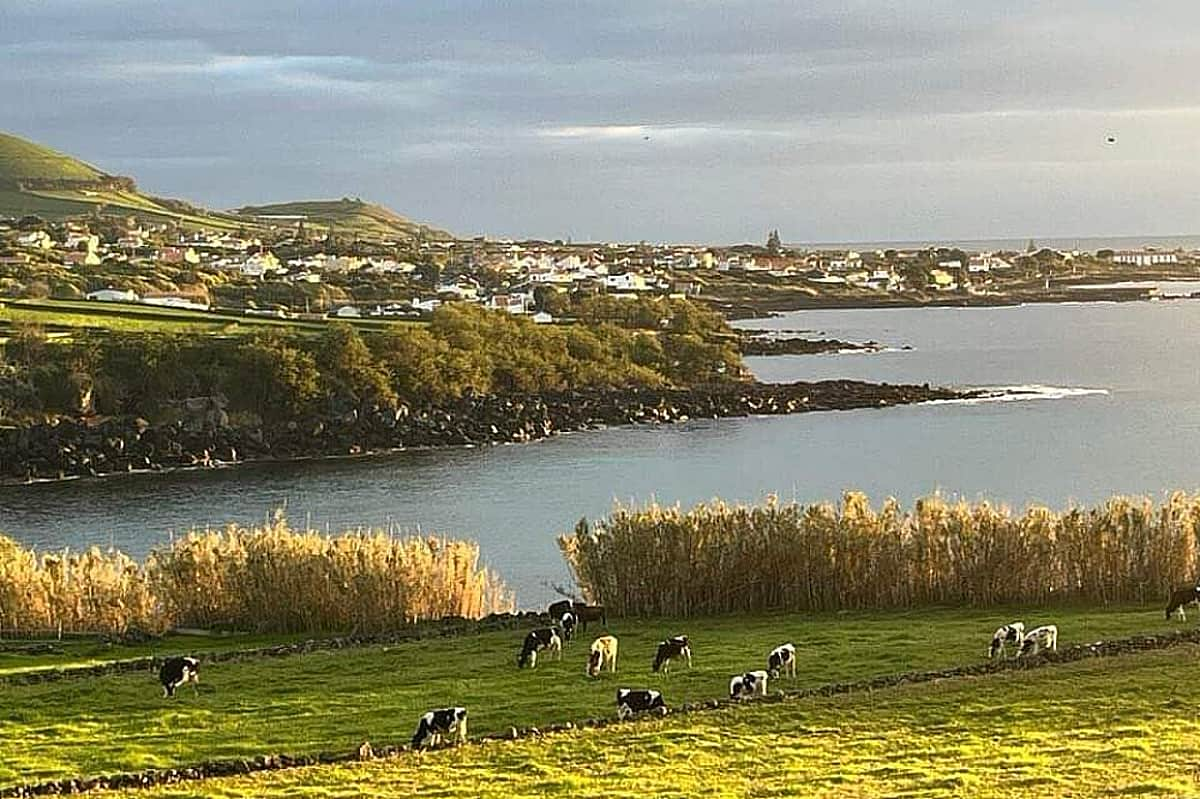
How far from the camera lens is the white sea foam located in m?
82.5

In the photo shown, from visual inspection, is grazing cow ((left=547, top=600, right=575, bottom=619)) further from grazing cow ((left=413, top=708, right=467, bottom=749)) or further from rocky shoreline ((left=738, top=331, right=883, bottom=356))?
rocky shoreline ((left=738, top=331, right=883, bottom=356))

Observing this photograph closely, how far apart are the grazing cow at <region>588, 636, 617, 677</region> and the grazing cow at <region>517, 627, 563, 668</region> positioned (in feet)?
3.39

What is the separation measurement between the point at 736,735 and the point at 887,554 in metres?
11.4

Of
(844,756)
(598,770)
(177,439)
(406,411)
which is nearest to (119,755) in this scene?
(598,770)

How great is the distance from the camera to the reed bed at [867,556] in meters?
26.5

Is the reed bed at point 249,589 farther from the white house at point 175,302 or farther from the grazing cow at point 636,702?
the white house at point 175,302

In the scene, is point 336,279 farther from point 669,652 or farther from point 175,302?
point 669,652

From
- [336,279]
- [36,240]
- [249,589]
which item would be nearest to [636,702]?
[249,589]

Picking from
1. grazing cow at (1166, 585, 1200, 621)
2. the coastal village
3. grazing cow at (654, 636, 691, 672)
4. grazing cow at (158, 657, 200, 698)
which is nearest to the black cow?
grazing cow at (654, 636, 691, 672)

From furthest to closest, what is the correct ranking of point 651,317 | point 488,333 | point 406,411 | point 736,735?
point 651,317 < point 488,333 < point 406,411 < point 736,735

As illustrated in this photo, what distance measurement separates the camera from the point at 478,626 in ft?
Result: 83.6

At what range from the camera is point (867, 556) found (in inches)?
1064

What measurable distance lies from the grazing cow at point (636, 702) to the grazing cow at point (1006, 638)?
530cm

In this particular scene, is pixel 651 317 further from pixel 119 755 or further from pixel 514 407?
pixel 119 755
